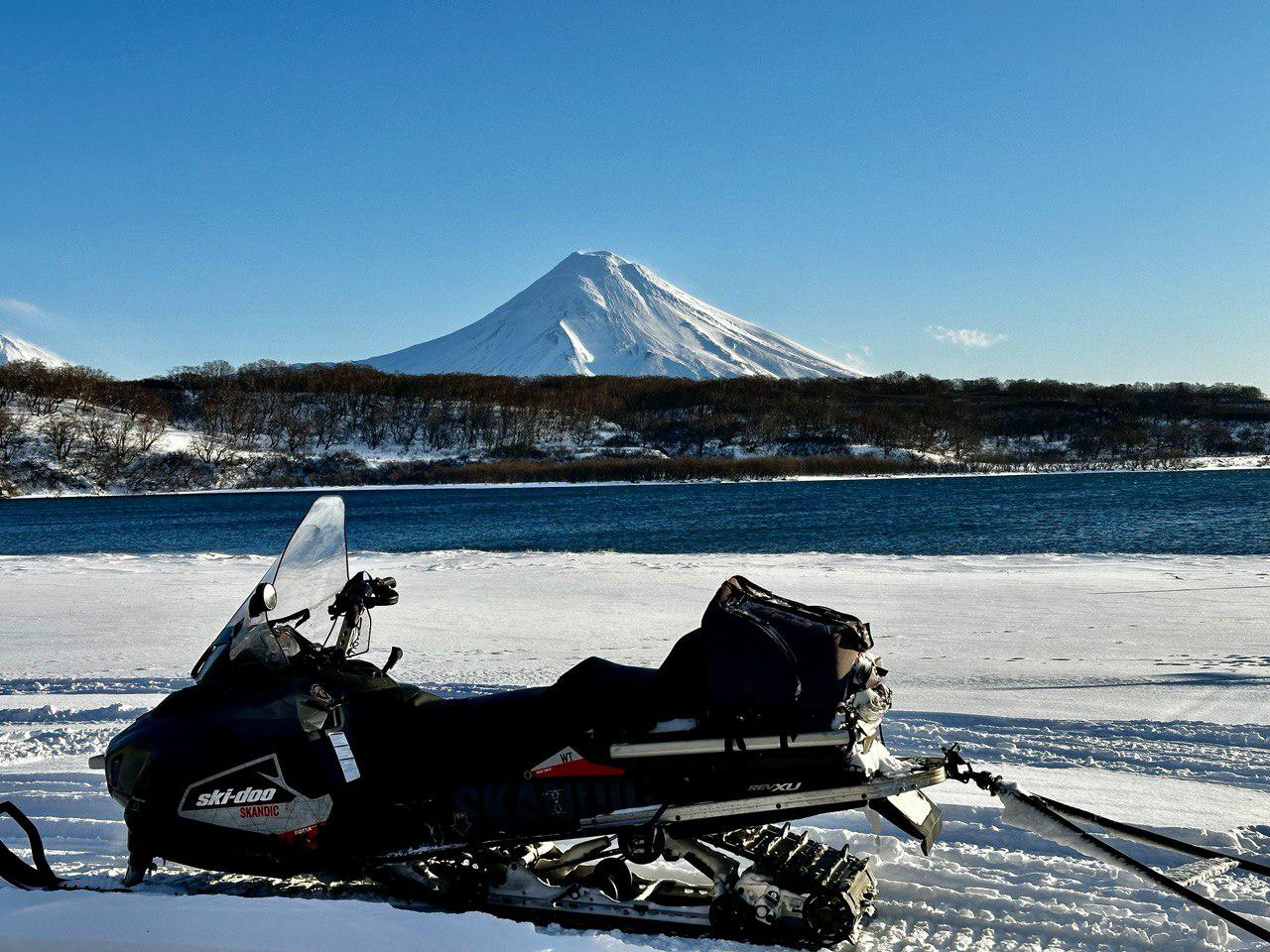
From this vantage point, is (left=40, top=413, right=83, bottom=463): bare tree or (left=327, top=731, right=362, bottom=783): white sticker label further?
(left=40, top=413, right=83, bottom=463): bare tree

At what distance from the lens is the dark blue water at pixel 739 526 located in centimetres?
2250

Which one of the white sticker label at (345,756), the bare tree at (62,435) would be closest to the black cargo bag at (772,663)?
the white sticker label at (345,756)

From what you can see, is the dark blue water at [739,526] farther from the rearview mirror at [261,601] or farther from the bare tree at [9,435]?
the bare tree at [9,435]

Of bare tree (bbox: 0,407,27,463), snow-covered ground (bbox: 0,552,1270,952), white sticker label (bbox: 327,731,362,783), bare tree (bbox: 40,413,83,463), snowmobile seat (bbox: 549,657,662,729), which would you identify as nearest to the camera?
snow-covered ground (bbox: 0,552,1270,952)

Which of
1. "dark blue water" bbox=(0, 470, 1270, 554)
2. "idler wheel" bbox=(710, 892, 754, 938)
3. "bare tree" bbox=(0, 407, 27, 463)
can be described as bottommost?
"dark blue water" bbox=(0, 470, 1270, 554)

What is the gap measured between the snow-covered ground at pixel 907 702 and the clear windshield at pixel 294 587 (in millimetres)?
772

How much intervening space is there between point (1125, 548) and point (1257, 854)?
740 inches

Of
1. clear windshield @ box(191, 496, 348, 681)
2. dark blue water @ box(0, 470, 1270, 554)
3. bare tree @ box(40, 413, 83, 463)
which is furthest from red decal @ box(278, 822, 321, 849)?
bare tree @ box(40, 413, 83, 463)

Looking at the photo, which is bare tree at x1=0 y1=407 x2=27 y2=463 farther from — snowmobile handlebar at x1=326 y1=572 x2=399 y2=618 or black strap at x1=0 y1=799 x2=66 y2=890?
snowmobile handlebar at x1=326 y1=572 x2=399 y2=618

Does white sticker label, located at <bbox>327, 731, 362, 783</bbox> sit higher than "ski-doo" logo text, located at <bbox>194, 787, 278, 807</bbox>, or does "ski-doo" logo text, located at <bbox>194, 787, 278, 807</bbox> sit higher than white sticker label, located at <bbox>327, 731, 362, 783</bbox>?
white sticker label, located at <bbox>327, 731, 362, 783</bbox>

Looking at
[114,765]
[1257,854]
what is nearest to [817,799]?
[1257,854]

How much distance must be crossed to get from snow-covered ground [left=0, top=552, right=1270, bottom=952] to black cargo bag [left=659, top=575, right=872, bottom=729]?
0.75 metres

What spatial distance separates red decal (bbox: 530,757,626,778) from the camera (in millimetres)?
2959

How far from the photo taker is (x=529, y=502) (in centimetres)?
5106
